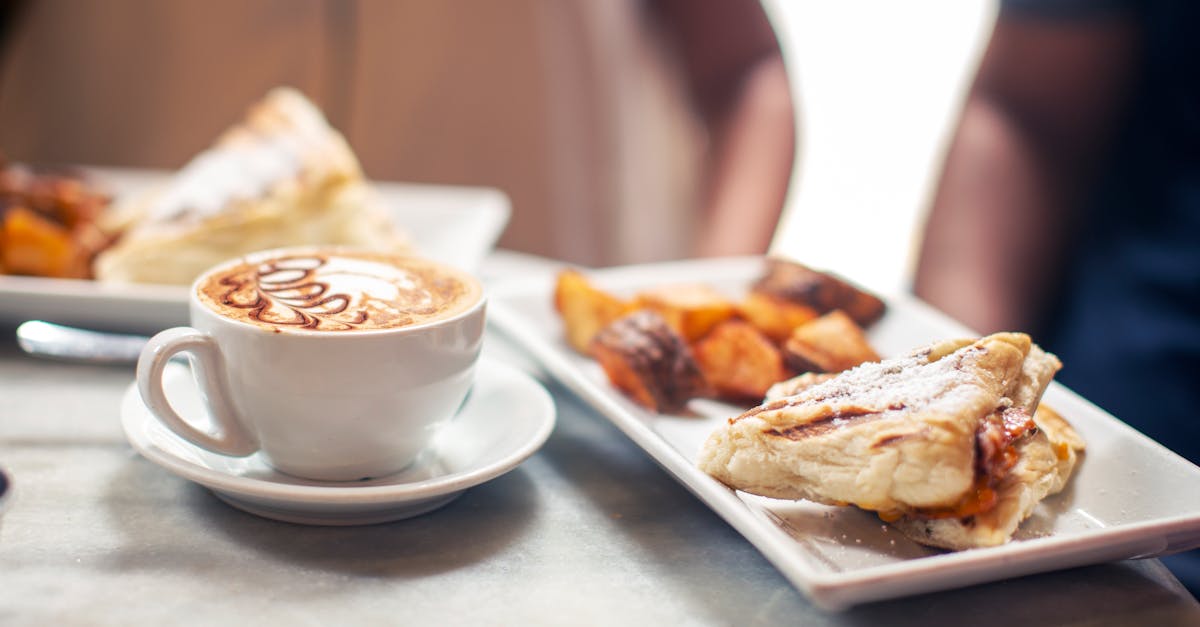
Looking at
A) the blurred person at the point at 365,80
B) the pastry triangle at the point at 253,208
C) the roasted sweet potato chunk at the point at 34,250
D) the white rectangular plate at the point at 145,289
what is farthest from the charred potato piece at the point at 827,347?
the blurred person at the point at 365,80

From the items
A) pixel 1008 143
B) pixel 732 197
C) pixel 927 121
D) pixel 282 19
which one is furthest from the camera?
pixel 927 121

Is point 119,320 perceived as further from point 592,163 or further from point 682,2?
point 592,163

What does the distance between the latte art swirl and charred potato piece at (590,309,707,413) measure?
0.64 ft

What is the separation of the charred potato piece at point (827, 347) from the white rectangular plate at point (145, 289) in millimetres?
546

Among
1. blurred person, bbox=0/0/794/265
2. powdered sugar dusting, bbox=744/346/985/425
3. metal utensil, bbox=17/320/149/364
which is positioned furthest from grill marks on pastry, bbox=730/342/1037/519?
blurred person, bbox=0/0/794/265

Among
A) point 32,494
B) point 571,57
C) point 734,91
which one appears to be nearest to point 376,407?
point 32,494

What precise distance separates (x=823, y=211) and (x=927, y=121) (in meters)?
0.53

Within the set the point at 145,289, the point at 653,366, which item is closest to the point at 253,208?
the point at 145,289

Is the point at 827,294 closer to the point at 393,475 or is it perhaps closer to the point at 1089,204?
the point at 393,475

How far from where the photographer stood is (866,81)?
3.89 metres

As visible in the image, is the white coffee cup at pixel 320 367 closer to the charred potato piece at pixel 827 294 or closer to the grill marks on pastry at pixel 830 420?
the grill marks on pastry at pixel 830 420

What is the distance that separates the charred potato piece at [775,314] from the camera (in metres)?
1.22

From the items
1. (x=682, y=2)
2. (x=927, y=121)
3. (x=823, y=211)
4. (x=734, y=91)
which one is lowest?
(x=823, y=211)

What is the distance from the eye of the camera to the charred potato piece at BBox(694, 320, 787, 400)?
1.11m
